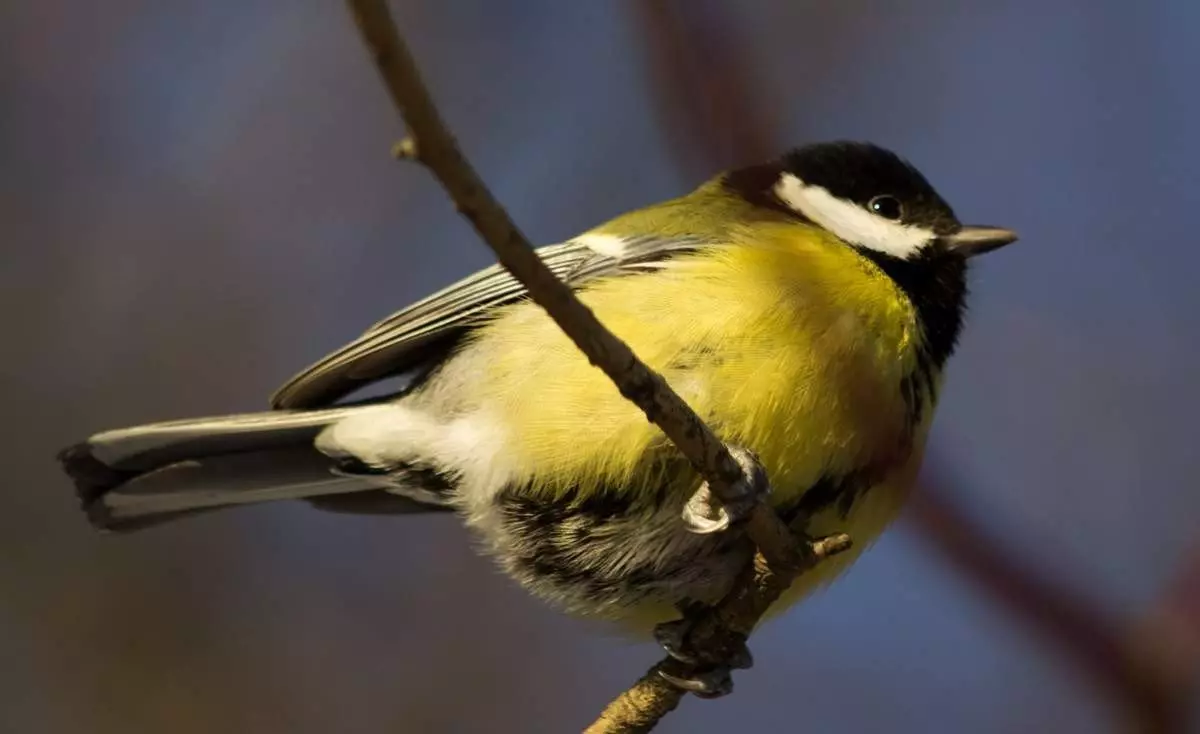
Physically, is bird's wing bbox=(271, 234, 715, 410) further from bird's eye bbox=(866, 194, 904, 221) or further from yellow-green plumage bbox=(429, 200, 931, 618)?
bird's eye bbox=(866, 194, 904, 221)

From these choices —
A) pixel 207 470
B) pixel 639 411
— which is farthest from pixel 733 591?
pixel 207 470

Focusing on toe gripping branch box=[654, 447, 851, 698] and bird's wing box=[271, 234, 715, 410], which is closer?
toe gripping branch box=[654, 447, 851, 698]

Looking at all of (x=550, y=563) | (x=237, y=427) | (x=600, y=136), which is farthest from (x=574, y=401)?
(x=600, y=136)

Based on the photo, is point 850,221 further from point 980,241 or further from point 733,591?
point 733,591

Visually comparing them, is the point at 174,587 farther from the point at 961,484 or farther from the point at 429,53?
the point at 961,484

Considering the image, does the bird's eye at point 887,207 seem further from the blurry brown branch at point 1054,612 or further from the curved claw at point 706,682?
the curved claw at point 706,682

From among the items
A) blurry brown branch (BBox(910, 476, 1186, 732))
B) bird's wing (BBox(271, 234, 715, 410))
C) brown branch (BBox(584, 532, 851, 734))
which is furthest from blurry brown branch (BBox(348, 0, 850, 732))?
bird's wing (BBox(271, 234, 715, 410))
